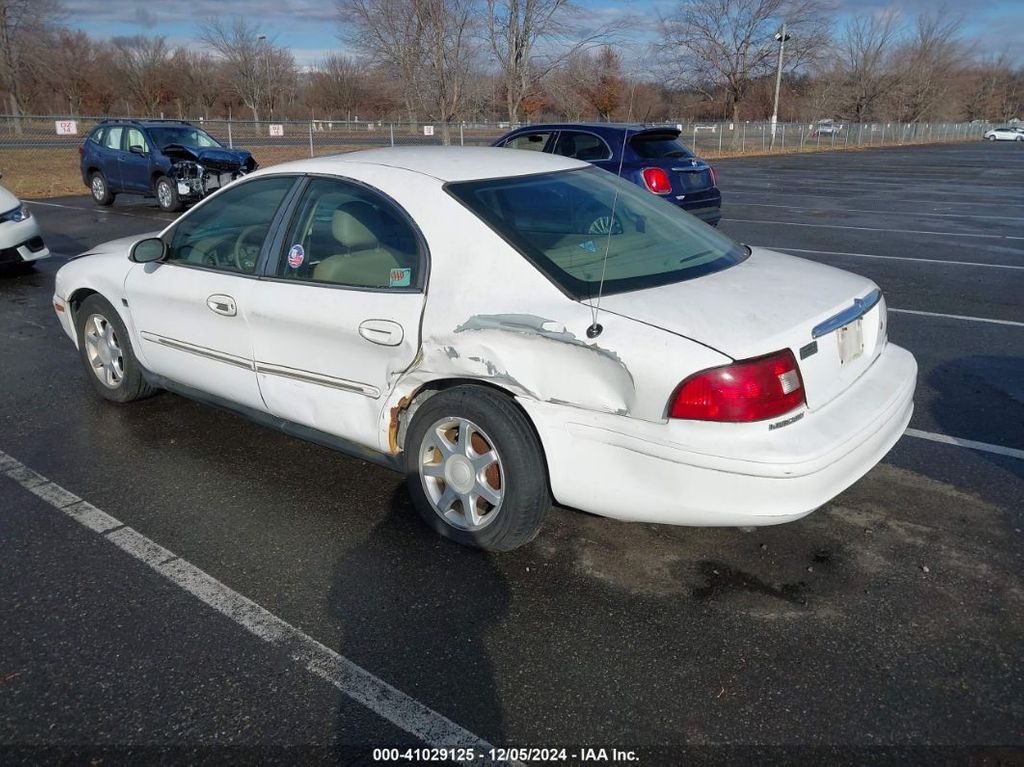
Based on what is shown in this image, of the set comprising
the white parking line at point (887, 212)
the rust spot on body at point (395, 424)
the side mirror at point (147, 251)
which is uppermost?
the side mirror at point (147, 251)

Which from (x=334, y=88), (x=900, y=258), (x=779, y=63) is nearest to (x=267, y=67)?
(x=334, y=88)

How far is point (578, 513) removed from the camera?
12.3ft

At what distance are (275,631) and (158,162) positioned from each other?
14.4m

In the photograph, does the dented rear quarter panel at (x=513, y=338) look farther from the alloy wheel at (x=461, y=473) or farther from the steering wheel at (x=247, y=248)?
the steering wheel at (x=247, y=248)

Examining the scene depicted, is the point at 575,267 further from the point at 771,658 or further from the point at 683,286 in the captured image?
the point at 771,658

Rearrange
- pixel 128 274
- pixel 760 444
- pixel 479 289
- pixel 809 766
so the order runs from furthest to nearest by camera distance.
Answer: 1. pixel 128 274
2. pixel 479 289
3. pixel 760 444
4. pixel 809 766

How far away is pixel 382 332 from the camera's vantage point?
3.38 m

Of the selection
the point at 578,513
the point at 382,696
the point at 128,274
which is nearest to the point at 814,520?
the point at 578,513

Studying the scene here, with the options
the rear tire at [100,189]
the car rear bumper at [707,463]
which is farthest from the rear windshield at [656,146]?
the rear tire at [100,189]

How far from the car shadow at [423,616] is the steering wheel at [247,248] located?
1.43 metres

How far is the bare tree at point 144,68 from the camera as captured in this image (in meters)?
59.7

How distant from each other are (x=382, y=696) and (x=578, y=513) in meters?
1.45

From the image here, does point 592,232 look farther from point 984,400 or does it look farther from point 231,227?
point 984,400

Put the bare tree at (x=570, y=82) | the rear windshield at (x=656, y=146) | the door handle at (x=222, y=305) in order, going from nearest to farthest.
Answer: the door handle at (x=222, y=305), the rear windshield at (x=656, y=146), the bare tree at (x=570, y=82)
